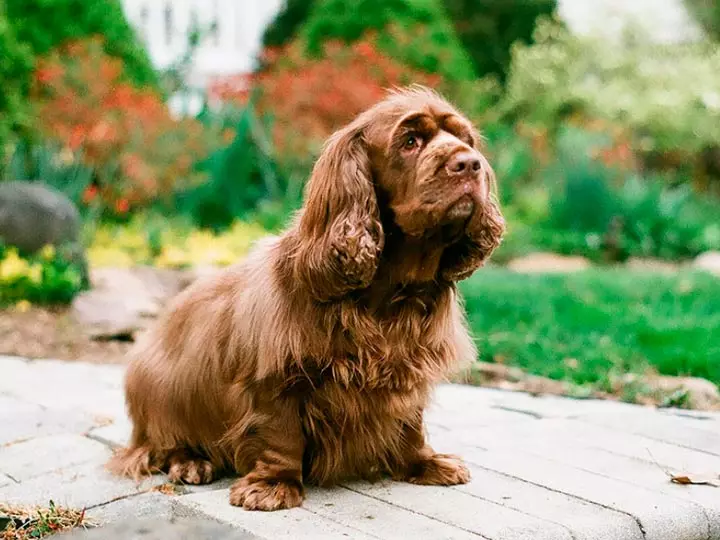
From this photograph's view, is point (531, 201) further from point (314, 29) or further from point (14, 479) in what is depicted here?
point (14, 479)

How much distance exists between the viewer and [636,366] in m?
4.95

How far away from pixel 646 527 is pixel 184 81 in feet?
34.4

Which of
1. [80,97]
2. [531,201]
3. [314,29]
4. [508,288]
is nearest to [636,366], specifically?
[508,288]

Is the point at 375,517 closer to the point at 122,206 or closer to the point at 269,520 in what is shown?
the point at 269,520

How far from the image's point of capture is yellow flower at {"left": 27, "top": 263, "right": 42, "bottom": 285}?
6.44 metres

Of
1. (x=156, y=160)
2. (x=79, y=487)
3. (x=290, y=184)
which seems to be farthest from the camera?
(x=290, y=184)

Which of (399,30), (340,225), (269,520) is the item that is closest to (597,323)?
(340,225)

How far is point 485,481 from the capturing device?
299 centimetres

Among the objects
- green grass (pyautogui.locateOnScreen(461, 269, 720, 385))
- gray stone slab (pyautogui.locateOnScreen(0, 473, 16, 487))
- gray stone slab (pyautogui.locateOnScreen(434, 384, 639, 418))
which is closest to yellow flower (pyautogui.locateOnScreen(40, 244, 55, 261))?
green grass (pyautogui.locateOnScreen(461, 269, 720, 385))

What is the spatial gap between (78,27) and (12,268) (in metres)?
4.78

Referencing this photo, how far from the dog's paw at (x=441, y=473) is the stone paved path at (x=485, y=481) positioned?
0.15 feet

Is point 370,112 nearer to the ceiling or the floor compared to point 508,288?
nearer to the ceiling

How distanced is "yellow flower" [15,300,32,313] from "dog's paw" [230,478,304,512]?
406cm

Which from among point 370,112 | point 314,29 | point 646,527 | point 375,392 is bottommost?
point 646,527
